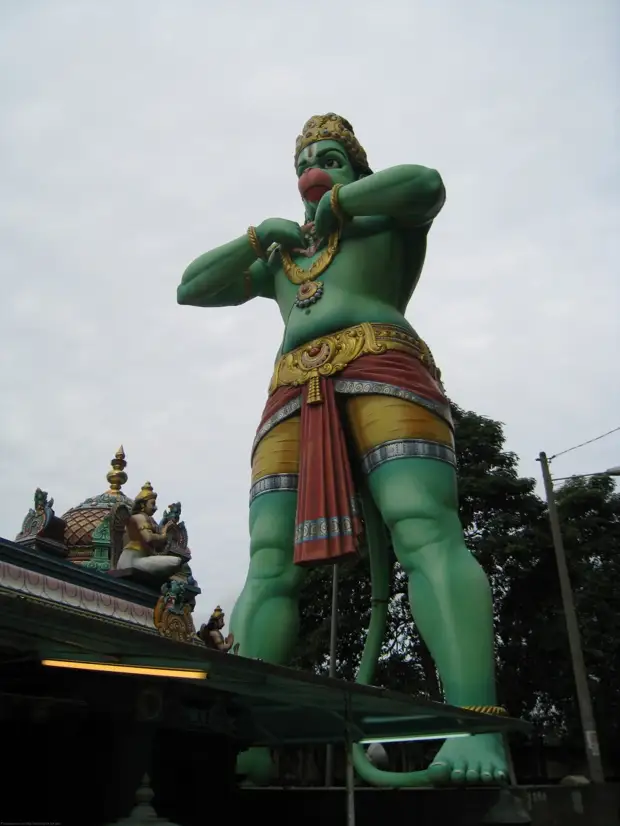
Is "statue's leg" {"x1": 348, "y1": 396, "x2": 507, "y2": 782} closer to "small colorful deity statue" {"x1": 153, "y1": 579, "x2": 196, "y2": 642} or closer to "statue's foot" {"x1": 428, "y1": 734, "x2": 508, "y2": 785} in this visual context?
"statue's foot" {"x1": 428, "y1": 734, "x2": 508, "y2": 785}

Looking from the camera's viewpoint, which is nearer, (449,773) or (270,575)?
(449,773)

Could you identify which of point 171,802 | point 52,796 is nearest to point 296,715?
point 171,802

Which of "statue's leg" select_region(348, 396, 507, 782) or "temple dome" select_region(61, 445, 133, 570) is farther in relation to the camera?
"temple dome" select_region(61, 445, 133, 570)

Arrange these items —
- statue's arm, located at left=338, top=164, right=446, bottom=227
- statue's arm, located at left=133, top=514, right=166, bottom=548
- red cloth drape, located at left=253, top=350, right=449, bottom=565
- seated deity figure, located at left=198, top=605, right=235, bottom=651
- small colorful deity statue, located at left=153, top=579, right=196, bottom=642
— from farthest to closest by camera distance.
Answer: statue's arm, located at left=133, top=514, right=166, bottom=548, seated deity figure, located at left=198, top=605, right=235, bottom=651, small colorful deity statue, located at left=153, top=579, right=196, bottom=642, statue's arm, located at left=338, top=164, right=446, bottom=227, red cloth drape, located at left=253, top=350, right=449, bottom=565

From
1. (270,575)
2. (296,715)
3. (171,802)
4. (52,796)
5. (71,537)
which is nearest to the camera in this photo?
(52,796)

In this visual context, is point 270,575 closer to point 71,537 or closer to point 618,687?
point 71,537

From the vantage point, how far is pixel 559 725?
1572cm

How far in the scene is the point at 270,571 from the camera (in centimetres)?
635

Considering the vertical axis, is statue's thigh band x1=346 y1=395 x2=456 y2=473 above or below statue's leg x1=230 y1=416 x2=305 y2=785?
above

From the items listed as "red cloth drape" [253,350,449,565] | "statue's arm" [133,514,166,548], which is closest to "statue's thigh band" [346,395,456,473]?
"red cloth drape" [253,350,449,565]

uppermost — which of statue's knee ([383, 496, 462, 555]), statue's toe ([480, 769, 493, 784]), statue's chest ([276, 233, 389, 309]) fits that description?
statue's chest ([276, 233, 389, 309])

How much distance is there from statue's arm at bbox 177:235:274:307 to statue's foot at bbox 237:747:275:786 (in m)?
3.66

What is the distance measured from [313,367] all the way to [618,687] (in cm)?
1154

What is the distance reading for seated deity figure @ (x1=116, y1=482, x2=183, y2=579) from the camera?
879cm
